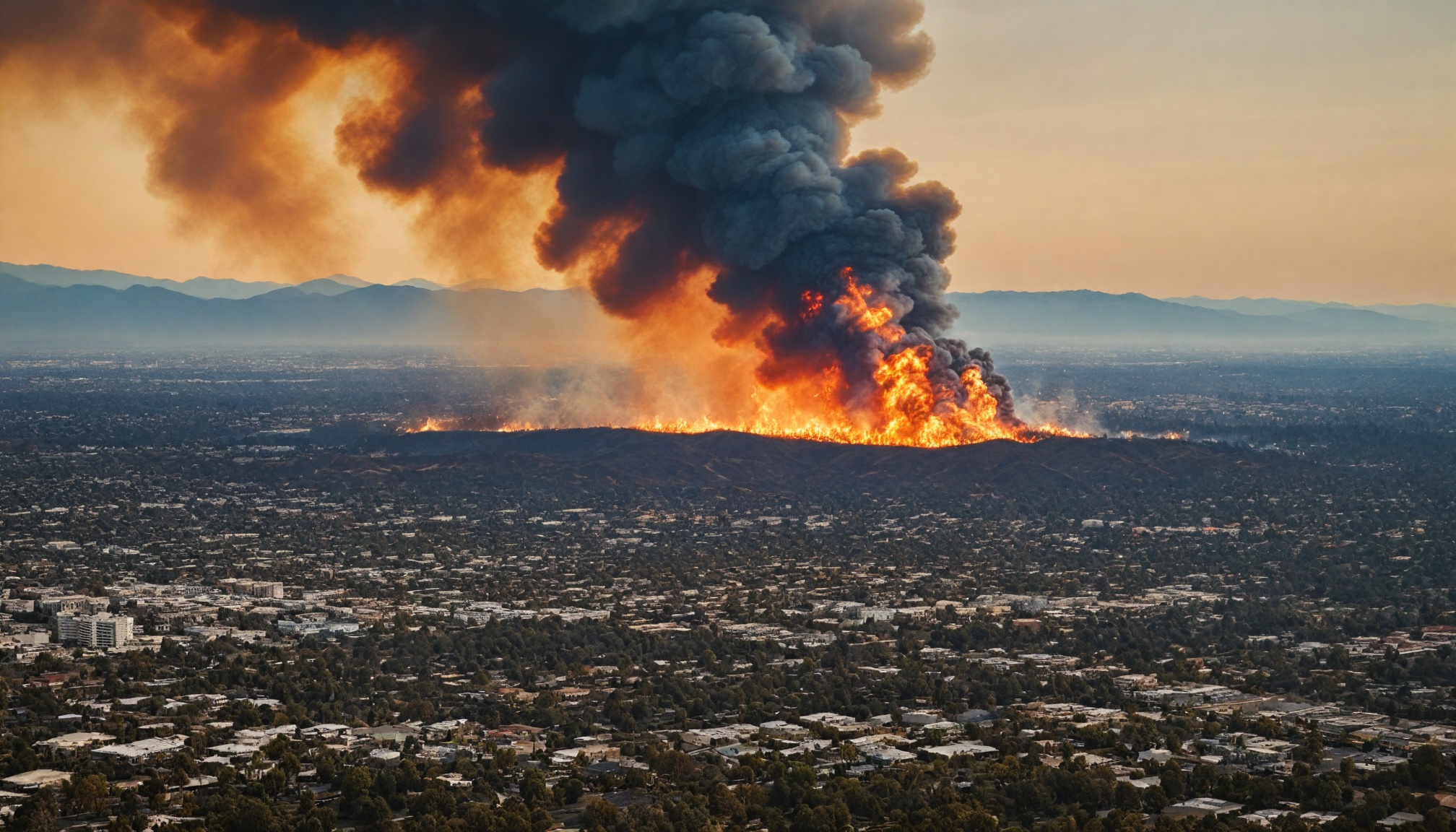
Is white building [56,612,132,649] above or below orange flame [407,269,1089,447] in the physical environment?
below

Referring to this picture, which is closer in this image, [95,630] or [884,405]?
[95,630]

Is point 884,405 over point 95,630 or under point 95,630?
over

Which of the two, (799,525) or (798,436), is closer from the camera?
(799,525)

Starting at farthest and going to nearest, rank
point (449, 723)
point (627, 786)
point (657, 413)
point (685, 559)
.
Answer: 1. point (657, 413)
2. point (685, 559)
3. point (449, 723)
4. point (627, 786)

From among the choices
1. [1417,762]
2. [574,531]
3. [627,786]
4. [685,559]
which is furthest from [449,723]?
[574,531]

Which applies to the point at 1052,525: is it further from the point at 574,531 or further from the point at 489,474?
the point at 489,474

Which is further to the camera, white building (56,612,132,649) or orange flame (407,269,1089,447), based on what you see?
orange flame (407,269,1089,447)

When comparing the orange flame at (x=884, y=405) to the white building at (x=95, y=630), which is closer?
the white building at (x=95, y=630)

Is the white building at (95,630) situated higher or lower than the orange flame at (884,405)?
lower
